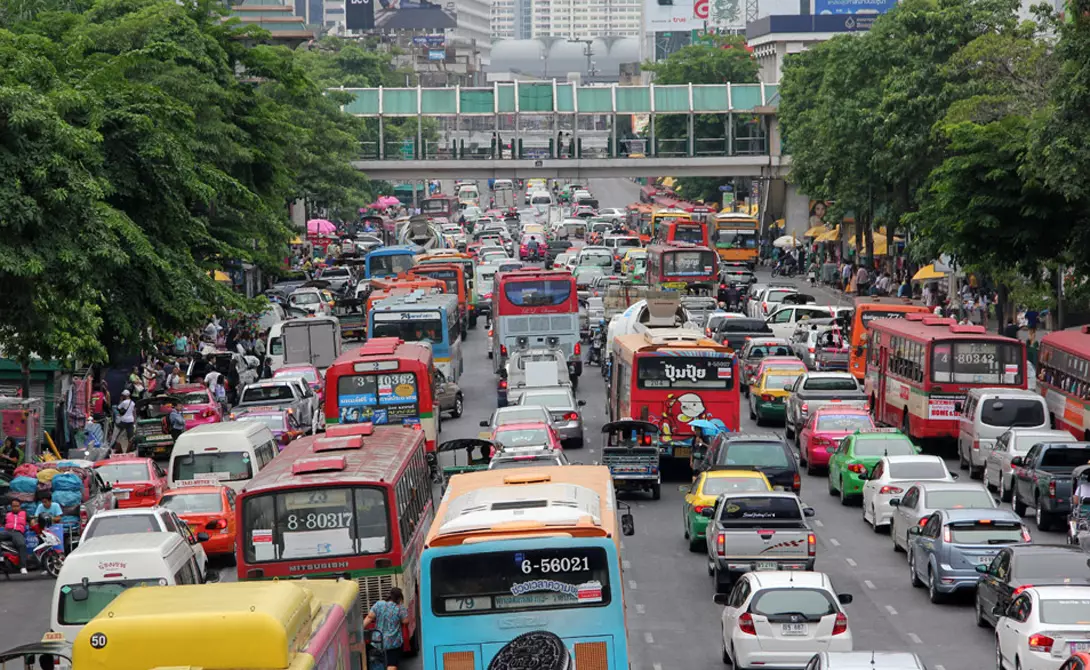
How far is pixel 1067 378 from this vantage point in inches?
1449

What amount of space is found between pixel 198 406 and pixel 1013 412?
18469mm

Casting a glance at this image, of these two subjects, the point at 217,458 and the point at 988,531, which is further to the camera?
the point at 217,458

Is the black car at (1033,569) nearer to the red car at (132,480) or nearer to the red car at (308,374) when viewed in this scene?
the red car at (132,480)

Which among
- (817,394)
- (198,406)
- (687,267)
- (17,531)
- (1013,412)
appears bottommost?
(17,531)

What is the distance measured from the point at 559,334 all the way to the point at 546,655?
34.8 metres

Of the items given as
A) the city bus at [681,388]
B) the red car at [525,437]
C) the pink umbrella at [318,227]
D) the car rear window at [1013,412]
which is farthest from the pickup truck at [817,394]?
the pink umbrella at [318,227]

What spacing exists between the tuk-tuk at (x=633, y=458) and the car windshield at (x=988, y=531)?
9.19 meters

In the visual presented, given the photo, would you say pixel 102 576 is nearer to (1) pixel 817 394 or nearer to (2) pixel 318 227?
(1) pixel 817 394

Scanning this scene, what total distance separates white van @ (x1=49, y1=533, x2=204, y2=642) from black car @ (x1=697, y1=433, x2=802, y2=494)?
12.0 meters

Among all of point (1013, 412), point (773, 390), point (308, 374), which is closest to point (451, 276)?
point (308, 374)

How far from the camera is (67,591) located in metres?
20.1

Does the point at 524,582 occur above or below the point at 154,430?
above

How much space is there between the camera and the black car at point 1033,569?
20719mm

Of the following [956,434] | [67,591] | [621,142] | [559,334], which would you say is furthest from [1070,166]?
[621,142]
